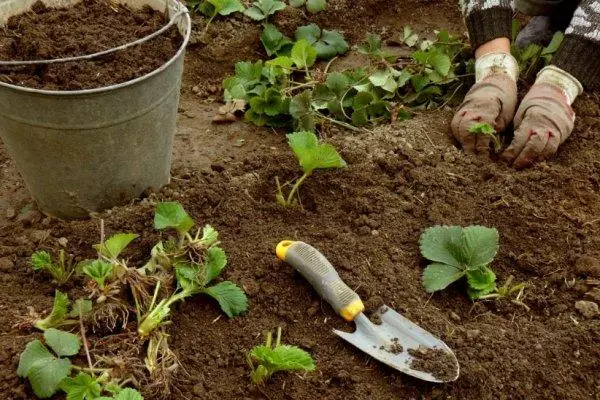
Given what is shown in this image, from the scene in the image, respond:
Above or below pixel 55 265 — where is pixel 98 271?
above

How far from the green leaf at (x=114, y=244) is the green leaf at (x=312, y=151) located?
23.5 inches

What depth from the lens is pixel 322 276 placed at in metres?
1.92

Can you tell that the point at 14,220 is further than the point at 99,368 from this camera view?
Yes

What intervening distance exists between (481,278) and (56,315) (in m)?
1.17

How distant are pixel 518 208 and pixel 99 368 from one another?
137cm

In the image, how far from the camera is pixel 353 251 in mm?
2111

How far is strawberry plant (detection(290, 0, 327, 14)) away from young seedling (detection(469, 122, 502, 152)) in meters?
1.13

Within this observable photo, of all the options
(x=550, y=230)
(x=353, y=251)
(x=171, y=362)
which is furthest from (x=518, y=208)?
(x=171, y=362)

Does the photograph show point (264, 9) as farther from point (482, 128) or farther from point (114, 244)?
point (114, 244)

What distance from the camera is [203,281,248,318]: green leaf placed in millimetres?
1903

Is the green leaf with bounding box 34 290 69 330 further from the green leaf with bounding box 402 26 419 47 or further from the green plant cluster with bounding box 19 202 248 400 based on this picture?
the green leaf with bounding box 402 26 419 47

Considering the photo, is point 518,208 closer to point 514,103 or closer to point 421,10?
point 514,103

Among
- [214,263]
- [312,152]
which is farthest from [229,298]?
[312,152]

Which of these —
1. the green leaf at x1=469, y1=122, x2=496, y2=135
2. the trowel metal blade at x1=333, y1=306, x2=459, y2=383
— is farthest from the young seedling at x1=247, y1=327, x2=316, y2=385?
the green leaf at x1=469, y1=122, x2=496, y2=135
